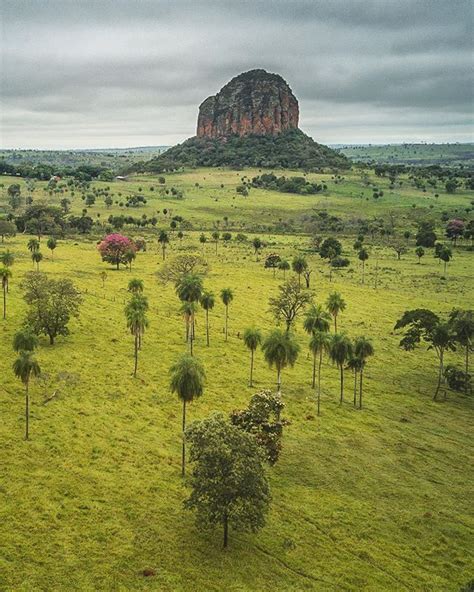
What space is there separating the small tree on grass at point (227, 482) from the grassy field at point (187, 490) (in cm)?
275

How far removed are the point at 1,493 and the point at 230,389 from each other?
1226 inches

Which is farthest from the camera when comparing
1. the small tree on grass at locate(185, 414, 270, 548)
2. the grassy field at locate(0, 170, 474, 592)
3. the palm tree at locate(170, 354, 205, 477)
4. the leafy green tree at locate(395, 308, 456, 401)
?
the leafy green tree at locate(395, 308, 456, 401)

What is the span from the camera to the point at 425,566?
42.9 m

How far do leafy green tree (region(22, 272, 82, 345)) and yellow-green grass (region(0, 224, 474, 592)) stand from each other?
261cm

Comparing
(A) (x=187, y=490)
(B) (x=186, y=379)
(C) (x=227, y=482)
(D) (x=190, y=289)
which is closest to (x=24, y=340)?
(B) (x=186, y=379)

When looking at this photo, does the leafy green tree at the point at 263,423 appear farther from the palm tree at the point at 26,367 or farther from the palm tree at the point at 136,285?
the palm tree at the point at 136,285

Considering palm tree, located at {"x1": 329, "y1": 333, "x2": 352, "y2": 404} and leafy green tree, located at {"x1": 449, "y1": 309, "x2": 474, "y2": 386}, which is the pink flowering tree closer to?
palm tree, located at {"x1": 329, "y1": 333, "x2": 352, "y2": 404}

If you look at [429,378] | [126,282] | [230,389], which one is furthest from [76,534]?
[126,282]

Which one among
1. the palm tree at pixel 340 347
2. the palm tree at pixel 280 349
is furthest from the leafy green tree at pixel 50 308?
the palm tree at pixel 340 347

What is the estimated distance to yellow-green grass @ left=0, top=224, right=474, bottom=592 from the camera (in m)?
40.8

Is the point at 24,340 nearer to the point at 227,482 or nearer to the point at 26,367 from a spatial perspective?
the point at 26,367

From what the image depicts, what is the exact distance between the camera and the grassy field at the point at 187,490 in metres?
40.8

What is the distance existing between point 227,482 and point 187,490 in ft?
33.4

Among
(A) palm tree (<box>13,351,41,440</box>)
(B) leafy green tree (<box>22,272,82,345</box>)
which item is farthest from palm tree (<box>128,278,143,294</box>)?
(A) palm tree (<box>13,351,41,440</box>)
